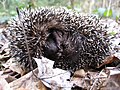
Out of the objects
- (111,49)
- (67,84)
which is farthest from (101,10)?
(67,84)

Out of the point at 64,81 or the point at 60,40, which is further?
the point at 60,40

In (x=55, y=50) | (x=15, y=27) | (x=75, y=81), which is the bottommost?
(x=75, y=81)

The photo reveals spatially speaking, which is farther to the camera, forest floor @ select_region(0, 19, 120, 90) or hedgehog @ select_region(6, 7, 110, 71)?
hedgehog @ select_region(6, 7, 110, 71)

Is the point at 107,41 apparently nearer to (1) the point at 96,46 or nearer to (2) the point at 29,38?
(1) the point at 96,46

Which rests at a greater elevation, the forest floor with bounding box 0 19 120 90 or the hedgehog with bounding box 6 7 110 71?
the hedgehog with bounding box 6 7 110 71

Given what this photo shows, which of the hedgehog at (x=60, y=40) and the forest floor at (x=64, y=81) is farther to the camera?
the hedgehog at (x=60, y=40)

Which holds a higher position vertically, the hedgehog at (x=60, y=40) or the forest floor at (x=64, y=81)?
the hedgehog at (x=60, y=40)

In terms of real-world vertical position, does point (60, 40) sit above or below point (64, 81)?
above

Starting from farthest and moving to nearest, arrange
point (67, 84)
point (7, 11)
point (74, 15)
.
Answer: point (7, 11) → point (74, 15) → point (67, 84)
